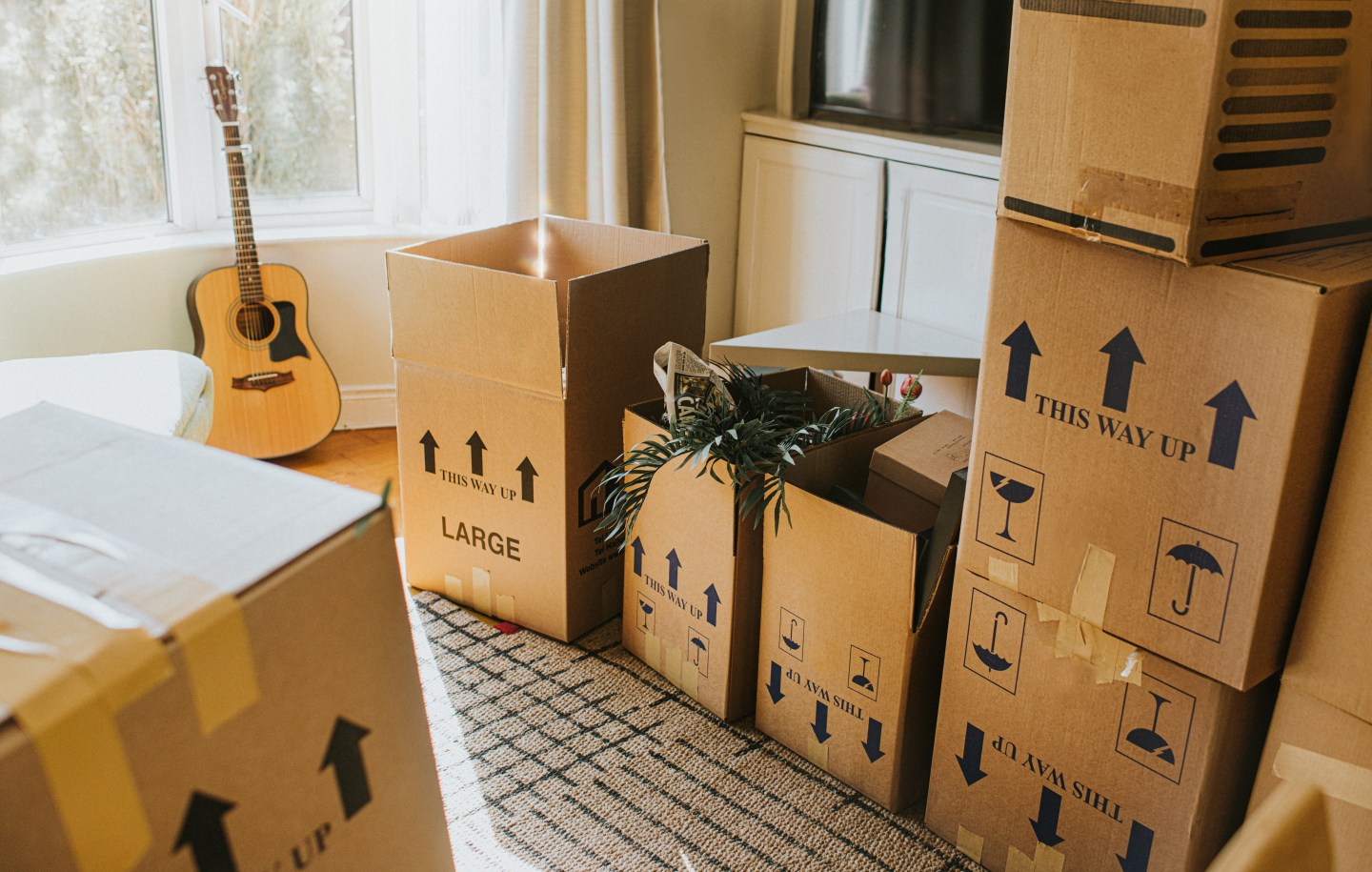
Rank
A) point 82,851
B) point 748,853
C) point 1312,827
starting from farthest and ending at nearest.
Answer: point 748,853 < point 1312,827 < point 82,851

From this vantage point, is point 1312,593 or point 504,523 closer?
point 1312,593

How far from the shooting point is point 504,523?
2.18 meters

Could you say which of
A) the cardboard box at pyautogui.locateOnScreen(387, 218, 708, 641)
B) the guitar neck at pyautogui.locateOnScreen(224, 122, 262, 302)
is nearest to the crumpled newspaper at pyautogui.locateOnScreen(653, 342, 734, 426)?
the cardboard box at pyautogui.locateOnScreen(387, 218, 708, 641)

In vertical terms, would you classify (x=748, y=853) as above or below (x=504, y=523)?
below

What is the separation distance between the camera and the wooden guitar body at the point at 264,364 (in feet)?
9.48

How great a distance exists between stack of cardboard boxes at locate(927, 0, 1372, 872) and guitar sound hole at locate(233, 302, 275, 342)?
81.1 inches

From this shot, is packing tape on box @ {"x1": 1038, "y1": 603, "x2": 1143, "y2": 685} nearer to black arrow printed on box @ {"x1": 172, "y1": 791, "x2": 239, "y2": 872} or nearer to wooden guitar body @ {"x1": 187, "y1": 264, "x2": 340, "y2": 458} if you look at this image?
black arrow printed on box @ {"x1": 172, "y1": 791, "x2": 239, "y2": 872}

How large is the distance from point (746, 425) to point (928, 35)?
1388mm

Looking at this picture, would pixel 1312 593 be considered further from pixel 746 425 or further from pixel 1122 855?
pixel 746 425

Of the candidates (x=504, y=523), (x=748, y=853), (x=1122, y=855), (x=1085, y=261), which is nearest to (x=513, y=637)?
(x=504, y=523)

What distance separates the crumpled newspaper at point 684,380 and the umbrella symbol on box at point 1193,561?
75 cm

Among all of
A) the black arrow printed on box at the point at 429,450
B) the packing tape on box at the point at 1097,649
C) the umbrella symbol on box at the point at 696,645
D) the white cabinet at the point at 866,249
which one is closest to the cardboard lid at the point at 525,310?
the black arrow printed on box at the point at 429,450

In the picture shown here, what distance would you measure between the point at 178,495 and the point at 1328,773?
1229 millimetres

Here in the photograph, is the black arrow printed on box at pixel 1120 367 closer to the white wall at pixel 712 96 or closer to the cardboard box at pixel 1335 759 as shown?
the cardboard box at pixel 1335 759
